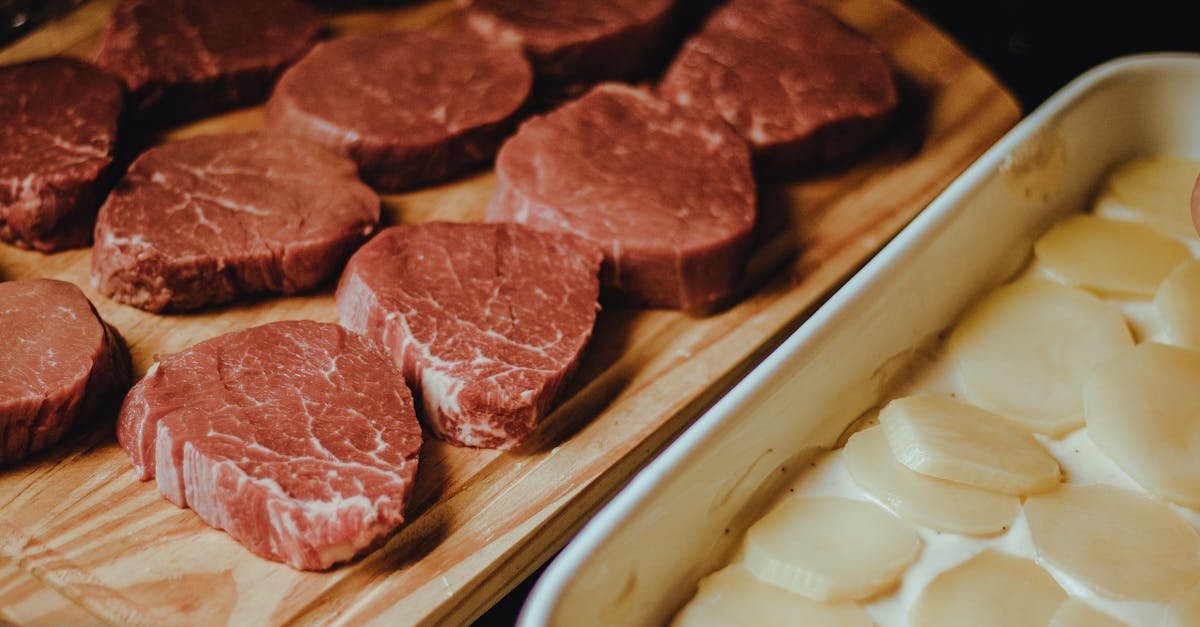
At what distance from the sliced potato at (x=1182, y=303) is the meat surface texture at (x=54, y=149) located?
2.57 metres

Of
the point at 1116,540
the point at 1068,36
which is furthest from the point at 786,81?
the point at 1116,540

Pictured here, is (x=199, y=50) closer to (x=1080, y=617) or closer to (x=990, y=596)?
(x=990, y=596)

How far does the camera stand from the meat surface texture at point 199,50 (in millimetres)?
3102

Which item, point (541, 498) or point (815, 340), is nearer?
point (815, 340)

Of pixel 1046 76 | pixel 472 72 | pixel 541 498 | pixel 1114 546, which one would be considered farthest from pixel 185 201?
pixel 1046 76

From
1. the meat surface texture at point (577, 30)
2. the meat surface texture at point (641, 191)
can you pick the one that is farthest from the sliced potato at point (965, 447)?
the meat surface texture at point (577, 30)

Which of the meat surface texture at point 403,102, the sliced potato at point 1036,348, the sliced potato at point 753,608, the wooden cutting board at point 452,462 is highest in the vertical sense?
the meat surface texture at point 403,102

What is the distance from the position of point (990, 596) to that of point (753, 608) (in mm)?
433

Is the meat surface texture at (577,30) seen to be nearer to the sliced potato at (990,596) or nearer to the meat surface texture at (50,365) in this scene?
the meat surface texture at (50,365)

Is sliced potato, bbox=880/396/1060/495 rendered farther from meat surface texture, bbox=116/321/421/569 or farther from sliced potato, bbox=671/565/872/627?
Result: meat surface texture, bbox=116/321/421/569

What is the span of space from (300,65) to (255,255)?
78 centimetres

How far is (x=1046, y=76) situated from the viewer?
3.79 metres

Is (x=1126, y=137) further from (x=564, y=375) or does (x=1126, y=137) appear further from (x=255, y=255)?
(x=255, y=255)

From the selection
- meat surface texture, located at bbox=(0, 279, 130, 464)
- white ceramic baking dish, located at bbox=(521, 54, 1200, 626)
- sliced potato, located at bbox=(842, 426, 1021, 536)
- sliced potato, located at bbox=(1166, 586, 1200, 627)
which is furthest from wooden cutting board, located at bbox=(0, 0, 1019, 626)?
sliced potato, located at bbox=(1166, 586, 1200, 627)
